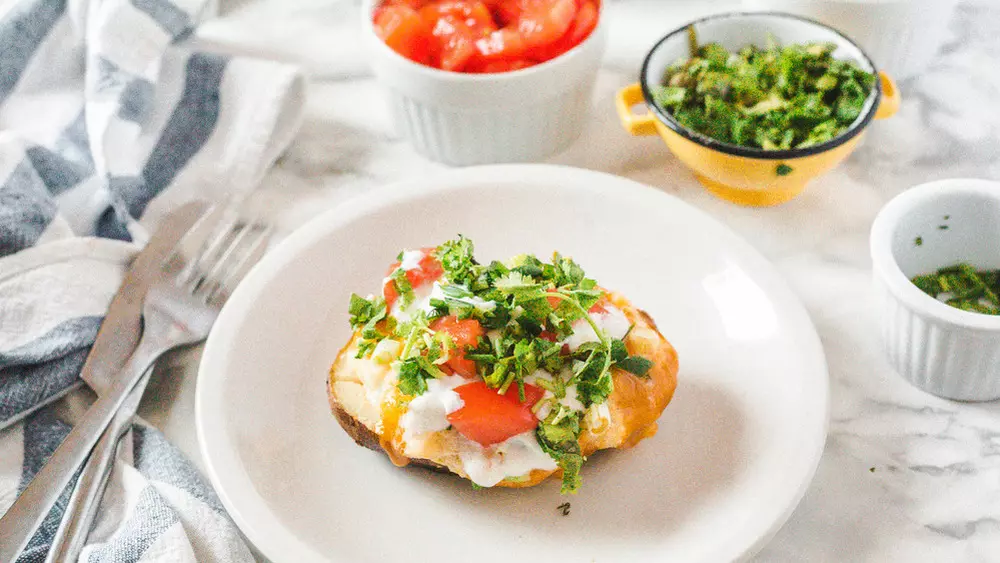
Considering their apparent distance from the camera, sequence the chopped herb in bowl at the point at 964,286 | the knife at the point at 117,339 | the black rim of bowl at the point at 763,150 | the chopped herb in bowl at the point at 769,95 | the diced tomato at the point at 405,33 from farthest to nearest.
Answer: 1. the diced tomato at the point at 405,33
2. the chopped herb in bowl at the point at 769,95
3. the black rim of bowl at the point at 763,150
4. the chopped herb in bowl at the point at 964,286
5. the knife at the point at 117,339

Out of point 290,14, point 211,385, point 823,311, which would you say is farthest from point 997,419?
point 290,14

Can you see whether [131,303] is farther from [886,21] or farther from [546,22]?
[886,21]

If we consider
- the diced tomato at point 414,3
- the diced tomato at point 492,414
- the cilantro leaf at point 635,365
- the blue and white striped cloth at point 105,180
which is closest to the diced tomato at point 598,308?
the cilantro leaf at point 635,365

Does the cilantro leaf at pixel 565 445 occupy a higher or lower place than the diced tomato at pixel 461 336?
lower

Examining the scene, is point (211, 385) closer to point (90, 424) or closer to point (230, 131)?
point (90, 424)

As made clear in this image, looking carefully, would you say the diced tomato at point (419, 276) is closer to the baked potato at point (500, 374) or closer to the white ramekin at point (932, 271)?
the baked potato at point (500, 374)

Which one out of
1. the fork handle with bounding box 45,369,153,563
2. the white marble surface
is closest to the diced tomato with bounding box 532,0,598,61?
the white marble surface
